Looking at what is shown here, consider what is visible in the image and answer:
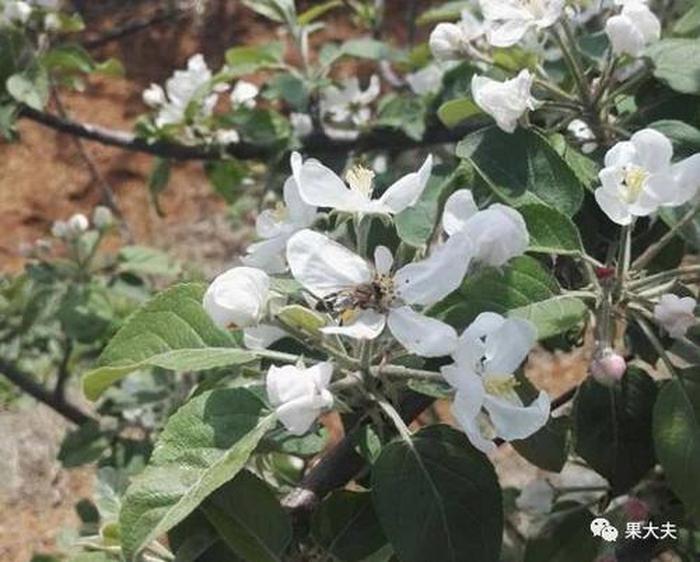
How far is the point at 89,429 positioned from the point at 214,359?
4.09 feet

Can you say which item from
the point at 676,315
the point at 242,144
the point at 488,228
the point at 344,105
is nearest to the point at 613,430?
the point at 676,315

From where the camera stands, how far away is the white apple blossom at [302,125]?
193cm

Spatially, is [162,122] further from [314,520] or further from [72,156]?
[72,156]

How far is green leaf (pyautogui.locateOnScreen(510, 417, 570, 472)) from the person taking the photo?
992 mm

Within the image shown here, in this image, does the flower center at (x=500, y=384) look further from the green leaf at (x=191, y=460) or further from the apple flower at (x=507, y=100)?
the apple flower at (x=507, y=100)

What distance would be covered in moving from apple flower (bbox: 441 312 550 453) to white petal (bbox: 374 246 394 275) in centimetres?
8

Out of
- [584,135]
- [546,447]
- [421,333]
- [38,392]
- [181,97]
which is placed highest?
[421,333]

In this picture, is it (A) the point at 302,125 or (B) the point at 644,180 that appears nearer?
(B) the point at 644,180

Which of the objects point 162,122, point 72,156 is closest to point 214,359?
point 162,122

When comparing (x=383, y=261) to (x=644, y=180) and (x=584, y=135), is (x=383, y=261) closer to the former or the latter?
(x=644, y=180)

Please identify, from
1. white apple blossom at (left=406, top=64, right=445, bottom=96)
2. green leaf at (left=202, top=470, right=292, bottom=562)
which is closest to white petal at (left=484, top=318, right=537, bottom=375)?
green leaf at (left=202, top=470, right=292, bottom=562)

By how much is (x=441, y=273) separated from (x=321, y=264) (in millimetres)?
89

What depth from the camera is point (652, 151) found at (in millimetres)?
941

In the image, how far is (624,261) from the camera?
92 cm
